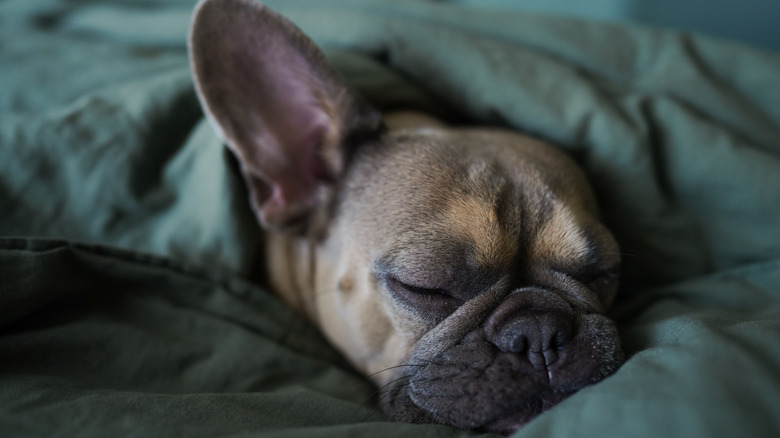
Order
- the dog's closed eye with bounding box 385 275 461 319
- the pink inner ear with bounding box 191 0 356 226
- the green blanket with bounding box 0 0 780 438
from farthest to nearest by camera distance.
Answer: the pink inner ear with bounding box 191 0 356 226 < the dog's closed eye with bounding box 385 275 461 319 < the green blanket with bounding box 0 0 780 438

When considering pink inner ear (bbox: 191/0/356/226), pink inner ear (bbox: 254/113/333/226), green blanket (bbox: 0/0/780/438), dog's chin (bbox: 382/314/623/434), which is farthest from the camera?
pink inner ear (bbox: 254/113/333/226)

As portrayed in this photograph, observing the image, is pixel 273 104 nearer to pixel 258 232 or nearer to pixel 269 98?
pixel 269 98

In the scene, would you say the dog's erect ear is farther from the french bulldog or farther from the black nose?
the black nose

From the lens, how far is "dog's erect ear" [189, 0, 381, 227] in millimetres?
1255

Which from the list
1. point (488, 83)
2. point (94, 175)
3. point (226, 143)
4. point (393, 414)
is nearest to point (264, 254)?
point (226, 143)

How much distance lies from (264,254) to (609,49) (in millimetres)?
1160

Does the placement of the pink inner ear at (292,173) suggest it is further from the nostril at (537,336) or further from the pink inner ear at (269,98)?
the nostril at (537,336)

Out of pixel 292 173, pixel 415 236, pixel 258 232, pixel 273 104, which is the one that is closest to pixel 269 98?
pixel 273 104

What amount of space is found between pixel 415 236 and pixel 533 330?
29 centimetres

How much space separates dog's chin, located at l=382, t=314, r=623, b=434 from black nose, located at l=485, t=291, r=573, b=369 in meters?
0.01

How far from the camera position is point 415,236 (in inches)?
44.3

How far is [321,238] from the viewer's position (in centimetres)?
139

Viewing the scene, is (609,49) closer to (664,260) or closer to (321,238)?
(664,260)

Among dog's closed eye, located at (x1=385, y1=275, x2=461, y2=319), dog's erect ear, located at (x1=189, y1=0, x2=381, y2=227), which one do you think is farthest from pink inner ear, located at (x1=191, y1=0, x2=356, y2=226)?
dog's closed eye, located at (x1=385, y1=275, x2=461, y2=319)
